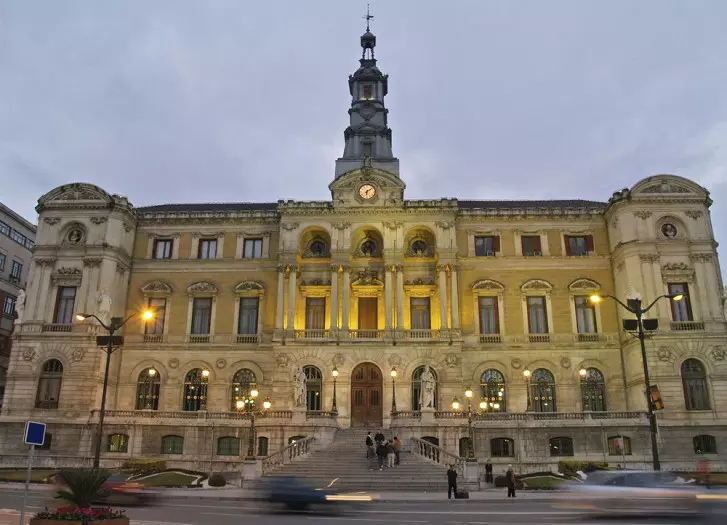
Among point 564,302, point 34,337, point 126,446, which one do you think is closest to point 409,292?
point 564,302

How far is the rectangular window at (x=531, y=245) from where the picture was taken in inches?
1924

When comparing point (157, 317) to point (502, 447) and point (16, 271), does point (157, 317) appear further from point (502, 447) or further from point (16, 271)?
point (502, 447)

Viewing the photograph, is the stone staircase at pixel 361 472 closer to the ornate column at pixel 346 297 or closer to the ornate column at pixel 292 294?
the ornate column at pixel 346 297

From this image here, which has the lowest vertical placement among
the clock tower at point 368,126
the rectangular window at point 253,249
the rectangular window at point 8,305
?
the rectangular window at point 8,305

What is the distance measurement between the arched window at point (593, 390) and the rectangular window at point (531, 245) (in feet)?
30.7

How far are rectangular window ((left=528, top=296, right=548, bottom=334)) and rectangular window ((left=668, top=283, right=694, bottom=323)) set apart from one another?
8.44 m

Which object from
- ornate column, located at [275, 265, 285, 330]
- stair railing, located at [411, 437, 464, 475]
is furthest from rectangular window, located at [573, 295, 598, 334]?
ornate column, located at [275, 265, 285, 330]

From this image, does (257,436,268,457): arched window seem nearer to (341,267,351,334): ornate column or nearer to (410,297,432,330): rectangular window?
(341,267,351,334): ornate column

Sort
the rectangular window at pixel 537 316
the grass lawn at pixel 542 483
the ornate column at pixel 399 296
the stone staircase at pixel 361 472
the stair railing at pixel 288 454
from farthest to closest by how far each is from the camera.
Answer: the rectangular window at pixel 537 316, the ornate column at pixel 399 296, the stair railing at pixel 288 454, the grass lawn at pixel 542 483, the stone staircase at pixel 361 472

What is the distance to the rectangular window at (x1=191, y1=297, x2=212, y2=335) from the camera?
1901 inches

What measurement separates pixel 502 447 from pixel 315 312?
1640 centimetres

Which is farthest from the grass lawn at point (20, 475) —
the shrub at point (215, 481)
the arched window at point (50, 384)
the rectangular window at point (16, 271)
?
the rectangular window at point (16, 271)

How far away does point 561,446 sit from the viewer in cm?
4041

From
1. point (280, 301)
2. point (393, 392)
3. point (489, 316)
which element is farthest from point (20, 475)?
point (489, 316)
